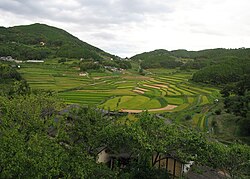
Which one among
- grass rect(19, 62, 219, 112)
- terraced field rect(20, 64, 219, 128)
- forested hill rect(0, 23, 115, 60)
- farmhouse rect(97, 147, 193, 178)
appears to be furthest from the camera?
forested hill rect(0, 23, 115, 60)

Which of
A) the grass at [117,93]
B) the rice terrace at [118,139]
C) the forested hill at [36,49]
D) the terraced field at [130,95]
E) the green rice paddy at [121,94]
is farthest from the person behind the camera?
the forested hill at [36,49]

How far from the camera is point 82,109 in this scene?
1816 centimetres

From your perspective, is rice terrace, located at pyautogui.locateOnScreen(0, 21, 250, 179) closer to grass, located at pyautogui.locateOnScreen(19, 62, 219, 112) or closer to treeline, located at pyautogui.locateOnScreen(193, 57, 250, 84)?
grass, located at pyautogui.locateOnScreen(19, 62, 219, 112)

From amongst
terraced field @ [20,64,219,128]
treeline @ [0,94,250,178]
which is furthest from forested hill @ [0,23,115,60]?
treeline @ [0,94,250,178]

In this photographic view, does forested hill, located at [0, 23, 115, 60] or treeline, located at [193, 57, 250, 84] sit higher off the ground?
forested hill, located at [0, 23, 115, 60]

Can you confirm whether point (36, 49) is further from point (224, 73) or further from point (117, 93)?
point (224, 73)

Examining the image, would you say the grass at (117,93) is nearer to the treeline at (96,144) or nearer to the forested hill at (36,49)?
the treeline at (96,144)

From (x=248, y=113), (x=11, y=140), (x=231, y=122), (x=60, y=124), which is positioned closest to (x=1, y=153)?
(x=11, y=140)

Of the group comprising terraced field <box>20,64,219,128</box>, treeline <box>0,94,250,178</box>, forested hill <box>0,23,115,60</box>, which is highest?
forested hill <box>0,23,115,60</box>

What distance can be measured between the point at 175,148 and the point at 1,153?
891cm

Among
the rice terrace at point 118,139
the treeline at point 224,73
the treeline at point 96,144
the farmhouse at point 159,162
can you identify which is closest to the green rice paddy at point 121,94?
the rice terrace at point 118,139

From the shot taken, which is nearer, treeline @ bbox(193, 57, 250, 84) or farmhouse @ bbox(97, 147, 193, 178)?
farmhouse @ bbox(97, 147, 193, 178)

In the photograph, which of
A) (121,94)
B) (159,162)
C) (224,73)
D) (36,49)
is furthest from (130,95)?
(36,49)

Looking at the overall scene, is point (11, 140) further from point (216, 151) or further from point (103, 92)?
point (103, 92)
